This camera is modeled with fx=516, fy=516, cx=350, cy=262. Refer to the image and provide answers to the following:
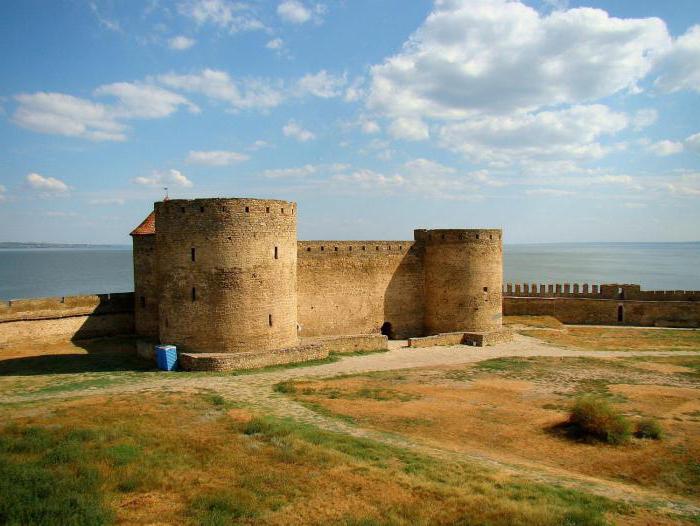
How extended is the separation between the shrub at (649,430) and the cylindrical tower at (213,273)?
36.7 ft

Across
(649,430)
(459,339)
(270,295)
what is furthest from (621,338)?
(270,295)

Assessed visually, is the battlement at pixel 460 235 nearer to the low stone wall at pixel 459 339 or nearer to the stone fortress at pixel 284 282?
the stone fortress at pixel 284 282

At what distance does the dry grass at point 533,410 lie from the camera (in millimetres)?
9867

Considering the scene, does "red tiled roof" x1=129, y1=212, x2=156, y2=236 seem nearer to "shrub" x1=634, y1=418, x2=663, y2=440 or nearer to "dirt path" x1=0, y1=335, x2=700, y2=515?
"dirt path" x1=0, y1=335, x2=700, y2=515

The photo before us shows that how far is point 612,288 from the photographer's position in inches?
1245

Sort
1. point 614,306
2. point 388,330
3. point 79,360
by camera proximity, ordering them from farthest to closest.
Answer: point 614,306, point 388,330, point 79,360

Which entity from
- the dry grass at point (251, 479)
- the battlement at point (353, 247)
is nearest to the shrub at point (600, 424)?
the dry grass at point (251, 479)

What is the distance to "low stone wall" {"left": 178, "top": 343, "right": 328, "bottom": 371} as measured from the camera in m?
16.2

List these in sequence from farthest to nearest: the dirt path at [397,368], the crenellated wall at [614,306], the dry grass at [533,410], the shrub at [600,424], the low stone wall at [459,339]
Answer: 1. the crenellated wall at [614,306]
2. the low stone wall at [459,339]
3. the shrub at [600,424]
4. the dry grass at [533,410]
5. the dirt path at [397,368]

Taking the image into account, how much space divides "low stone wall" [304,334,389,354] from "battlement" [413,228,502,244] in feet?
19.2

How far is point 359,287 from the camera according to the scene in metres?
23.2

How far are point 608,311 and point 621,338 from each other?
4.82 meters

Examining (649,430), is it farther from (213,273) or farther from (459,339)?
(213,273)

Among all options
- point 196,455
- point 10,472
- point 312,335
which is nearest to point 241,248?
point 312,335
